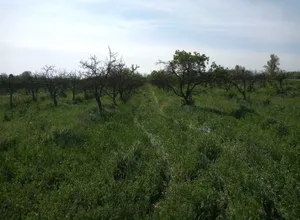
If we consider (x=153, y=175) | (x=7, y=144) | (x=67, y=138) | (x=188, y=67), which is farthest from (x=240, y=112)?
(x=7, y=144)

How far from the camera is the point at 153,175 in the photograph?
7.60 m

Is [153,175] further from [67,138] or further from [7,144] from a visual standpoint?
[7,144]

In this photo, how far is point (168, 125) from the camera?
1452cm

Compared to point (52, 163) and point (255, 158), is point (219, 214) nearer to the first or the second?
point (255, 158)

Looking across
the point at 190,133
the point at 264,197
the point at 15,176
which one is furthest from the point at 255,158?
the point at 15,176

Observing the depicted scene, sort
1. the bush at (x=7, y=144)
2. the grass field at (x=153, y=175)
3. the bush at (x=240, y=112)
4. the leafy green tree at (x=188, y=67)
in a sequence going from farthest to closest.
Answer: the leafy green tree at (x=188, y=67), the bush at (x=240, y=112), the bush at (x=7, y=144), the grass field at (x=153, y=175)

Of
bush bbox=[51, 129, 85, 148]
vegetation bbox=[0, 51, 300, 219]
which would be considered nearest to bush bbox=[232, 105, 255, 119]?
vegetation bbox=[0, 51, 300, 219]

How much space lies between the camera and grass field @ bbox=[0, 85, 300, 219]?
585 centimetres

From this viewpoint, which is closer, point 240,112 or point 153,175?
point 153,175

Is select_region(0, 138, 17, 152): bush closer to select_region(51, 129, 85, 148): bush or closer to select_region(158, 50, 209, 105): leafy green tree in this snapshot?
select_region(51, 129, 85, 148): bush

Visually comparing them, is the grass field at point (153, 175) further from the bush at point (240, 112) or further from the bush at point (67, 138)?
the bush at point (240, 112)

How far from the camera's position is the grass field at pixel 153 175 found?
585 cm

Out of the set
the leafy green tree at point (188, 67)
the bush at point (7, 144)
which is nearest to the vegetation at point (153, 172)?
the bush at point (7, 144)

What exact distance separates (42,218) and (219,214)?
4052mm
